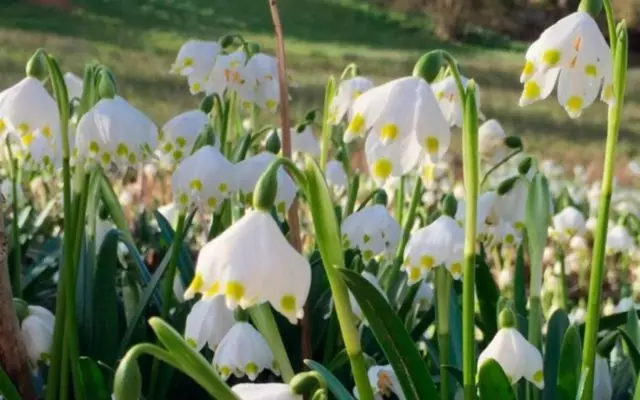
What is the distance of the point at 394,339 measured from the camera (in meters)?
0.85

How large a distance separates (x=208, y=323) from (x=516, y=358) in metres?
0.33

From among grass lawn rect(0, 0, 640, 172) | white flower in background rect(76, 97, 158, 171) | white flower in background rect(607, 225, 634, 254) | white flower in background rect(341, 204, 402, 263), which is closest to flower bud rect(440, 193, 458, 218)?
white flower in background rect(341, 204, 402, 263)

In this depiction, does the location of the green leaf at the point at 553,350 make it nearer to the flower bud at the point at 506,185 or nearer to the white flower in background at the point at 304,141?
the flower bud at the point at 506,185

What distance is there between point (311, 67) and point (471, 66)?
1.95 metres

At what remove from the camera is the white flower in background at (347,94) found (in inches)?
47.5

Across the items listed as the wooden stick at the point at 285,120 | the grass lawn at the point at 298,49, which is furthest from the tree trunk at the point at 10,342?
the grass lawn at the point at 298,49

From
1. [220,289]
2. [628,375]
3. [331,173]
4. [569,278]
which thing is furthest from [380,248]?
[569,278]

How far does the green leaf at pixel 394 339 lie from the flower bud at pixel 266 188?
9 cm

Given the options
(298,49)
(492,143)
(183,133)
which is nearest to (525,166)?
(492,143)

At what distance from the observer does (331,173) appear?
175cm

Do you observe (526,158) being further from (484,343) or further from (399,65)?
(399,65)

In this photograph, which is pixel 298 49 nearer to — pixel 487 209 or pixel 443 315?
pixel 487 209

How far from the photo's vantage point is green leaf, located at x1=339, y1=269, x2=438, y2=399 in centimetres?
79

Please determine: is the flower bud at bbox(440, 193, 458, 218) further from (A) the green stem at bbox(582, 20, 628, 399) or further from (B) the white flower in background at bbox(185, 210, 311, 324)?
(B) the white flower in background at bbox(185, 210, 311, 324)
